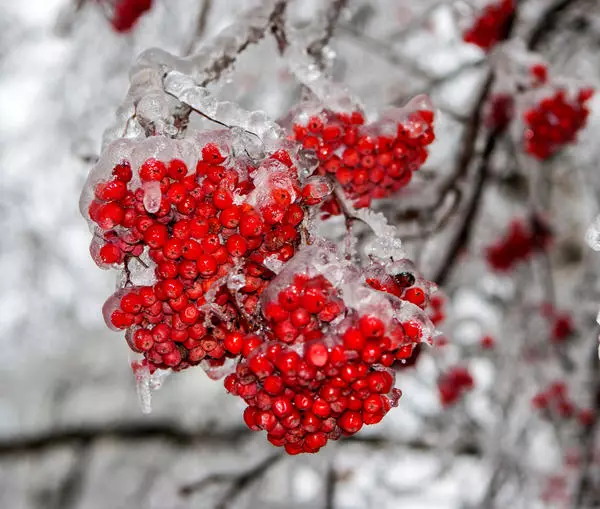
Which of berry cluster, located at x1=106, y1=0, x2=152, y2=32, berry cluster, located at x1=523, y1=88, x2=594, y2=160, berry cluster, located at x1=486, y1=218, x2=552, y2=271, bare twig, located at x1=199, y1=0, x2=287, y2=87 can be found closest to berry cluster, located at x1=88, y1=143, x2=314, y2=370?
bare twig, located at x1=199, y1=0, x2=287, y2=87

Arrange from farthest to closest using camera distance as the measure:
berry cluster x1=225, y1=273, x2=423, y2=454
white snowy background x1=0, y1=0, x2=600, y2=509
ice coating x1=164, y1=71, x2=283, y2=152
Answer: white snowy background x1=0, y1=0, x2=600, y2=509 < ice coating x1=164, y1=71, x2=283, y2=152 < berry cluster x1=225, y1=273, x2=423, y2=454

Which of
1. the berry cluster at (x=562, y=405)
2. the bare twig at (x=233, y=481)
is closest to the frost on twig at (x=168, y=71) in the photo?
the bare twig at (x=233, y=481)

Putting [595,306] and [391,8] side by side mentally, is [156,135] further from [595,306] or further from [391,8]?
[391,8]

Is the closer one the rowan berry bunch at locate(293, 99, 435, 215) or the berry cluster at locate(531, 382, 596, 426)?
the rowan berry bunch at locate(293, 99, 435, 215)

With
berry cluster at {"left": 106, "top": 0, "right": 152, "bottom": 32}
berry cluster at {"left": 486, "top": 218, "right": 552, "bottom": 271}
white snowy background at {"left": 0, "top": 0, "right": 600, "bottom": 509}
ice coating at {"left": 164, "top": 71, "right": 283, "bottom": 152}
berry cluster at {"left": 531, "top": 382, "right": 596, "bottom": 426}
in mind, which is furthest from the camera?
white snowy background at {"left": 0, "top": 0, "right": 600, "bottom": 509}

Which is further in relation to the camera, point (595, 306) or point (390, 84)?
point (390, 84)

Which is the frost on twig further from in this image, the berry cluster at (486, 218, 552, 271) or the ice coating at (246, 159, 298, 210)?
the berry cluster at (486, 218, 552, 271)

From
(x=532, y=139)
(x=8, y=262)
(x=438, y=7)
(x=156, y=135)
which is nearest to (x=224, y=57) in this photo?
(x=156, y=135)

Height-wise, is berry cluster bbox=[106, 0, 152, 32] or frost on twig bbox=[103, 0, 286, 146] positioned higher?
berry cluster bbox=[106, 0, 152, 32]
